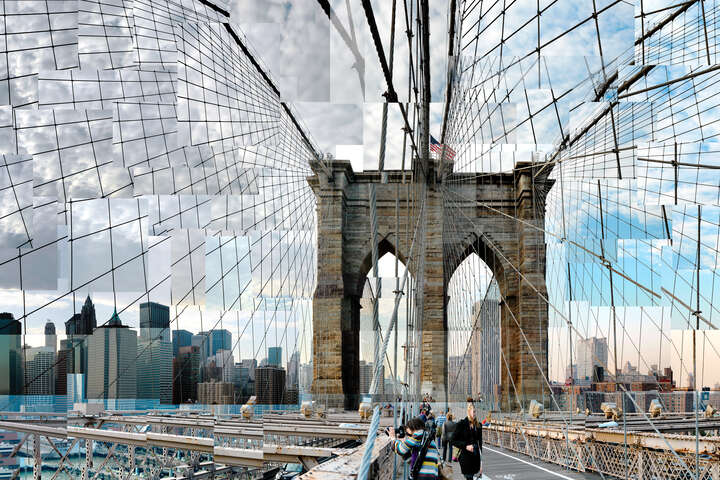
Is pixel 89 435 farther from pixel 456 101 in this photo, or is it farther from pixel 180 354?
pixel 456 101

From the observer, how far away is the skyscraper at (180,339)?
362cm

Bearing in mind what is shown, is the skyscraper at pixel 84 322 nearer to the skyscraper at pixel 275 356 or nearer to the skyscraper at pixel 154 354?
the skyscraper at pixel 154 354

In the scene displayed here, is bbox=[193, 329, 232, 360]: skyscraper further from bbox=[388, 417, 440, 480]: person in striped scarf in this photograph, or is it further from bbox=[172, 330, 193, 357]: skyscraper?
bbox=[388, 417, 440, 480]: person in striped scarf

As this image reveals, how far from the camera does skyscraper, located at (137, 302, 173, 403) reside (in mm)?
3389

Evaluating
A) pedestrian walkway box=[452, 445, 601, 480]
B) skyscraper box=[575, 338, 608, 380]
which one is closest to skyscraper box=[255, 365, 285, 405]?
skyscraper box=[575, 338, 608, 380]

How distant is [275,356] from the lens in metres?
4.79

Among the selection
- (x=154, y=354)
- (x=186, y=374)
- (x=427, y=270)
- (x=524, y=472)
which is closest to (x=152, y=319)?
(x=154, y=354)

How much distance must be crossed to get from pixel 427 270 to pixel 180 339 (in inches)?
1105

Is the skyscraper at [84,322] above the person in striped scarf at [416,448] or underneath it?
above

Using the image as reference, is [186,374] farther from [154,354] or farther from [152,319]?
[152,319]

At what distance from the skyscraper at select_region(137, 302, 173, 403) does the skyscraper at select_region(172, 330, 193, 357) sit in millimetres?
59

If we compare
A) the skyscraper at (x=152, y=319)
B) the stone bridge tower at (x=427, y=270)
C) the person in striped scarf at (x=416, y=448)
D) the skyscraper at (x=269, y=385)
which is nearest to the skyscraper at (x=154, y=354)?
the skyscraper at (x=152, y=319)

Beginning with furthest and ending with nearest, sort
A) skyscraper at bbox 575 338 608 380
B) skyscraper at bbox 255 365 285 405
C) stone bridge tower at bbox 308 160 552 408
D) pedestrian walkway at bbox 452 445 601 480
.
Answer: stone bridge tower at bbox 308 160 552 408
pedestrian walkway at bbox 452 445 601 480
skyscraper at bbox 575 338 608 380
skyscraper at bbox 255 365 285 405

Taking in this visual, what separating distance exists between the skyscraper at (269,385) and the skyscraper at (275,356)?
45 millimetres
